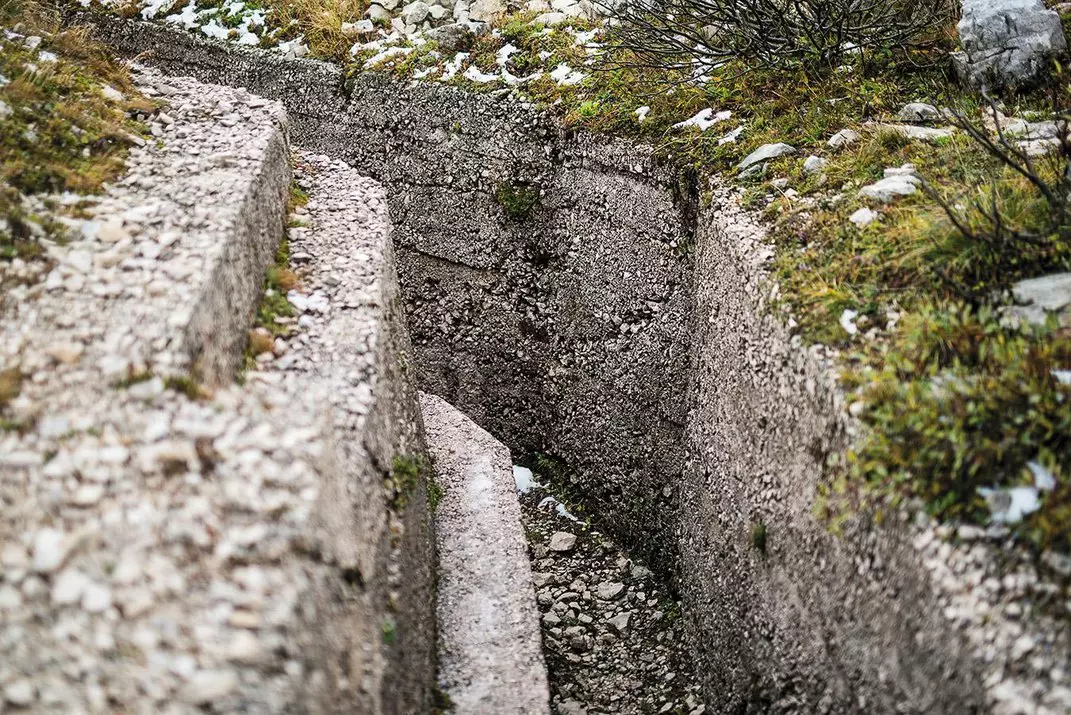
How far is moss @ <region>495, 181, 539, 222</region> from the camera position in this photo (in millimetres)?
6391

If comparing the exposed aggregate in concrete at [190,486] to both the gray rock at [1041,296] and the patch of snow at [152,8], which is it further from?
the patch of snow at [152,8]

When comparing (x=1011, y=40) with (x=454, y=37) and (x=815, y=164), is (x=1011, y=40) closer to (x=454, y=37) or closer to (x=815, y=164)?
(x=815, y=164)

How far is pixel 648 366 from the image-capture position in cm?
574

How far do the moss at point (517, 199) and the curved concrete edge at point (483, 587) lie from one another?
6.31 feet

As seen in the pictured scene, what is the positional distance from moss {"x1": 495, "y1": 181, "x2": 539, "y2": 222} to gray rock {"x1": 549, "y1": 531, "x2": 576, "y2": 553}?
2.35m

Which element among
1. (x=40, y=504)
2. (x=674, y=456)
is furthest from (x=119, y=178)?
(x=674, y=456)

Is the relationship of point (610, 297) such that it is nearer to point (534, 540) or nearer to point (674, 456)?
point (674, 456)

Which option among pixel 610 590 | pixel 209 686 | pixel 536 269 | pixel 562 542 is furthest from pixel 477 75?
pixel 209 686

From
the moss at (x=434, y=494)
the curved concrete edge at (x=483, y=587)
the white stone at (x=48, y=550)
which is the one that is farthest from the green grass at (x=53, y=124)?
the curved concrete edge at (x=483, y=587)

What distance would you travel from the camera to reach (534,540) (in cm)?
623

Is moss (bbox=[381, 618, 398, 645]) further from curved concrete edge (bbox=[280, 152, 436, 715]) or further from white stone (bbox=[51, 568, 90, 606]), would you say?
white stone (bbox=[51, 568, 90, 606])

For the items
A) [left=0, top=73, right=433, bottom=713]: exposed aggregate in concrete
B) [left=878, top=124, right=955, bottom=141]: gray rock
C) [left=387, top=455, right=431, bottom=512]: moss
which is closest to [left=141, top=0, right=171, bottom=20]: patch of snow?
[left=0, top=73, right=433, bottom=713]: exposed aggregate in concrete

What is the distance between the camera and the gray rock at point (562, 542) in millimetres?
6102

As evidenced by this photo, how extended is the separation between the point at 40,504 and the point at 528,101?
4751mm
